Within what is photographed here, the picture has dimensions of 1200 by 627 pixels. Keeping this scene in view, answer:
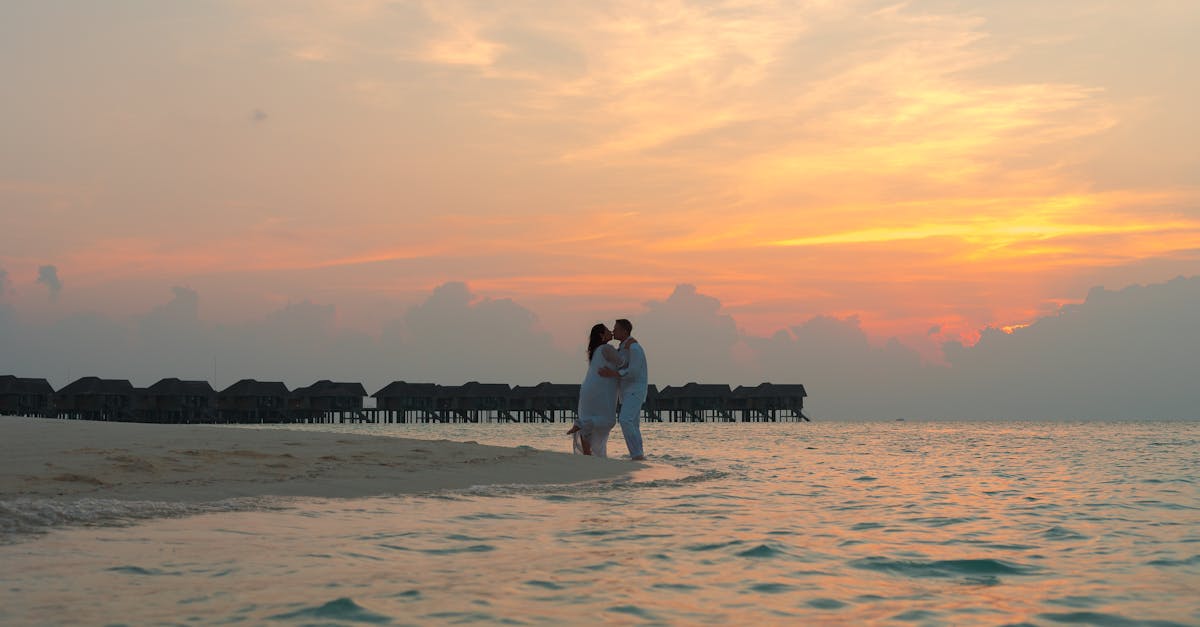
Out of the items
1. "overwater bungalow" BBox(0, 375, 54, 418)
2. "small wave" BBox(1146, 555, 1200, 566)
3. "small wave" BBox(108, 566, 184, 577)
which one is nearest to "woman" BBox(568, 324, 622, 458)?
"small wave" BBox(1146, 555, 1200, 566)

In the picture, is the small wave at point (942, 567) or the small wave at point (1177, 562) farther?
the small wave at point (1177, 562)

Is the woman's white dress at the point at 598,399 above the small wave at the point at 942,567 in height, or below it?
above

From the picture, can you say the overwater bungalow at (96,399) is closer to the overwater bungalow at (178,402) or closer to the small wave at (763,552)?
the overwater bungalow at (178,402)

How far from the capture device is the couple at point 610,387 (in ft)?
47.1

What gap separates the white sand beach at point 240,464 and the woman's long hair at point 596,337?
1.69 m

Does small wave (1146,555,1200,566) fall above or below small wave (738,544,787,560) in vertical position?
below

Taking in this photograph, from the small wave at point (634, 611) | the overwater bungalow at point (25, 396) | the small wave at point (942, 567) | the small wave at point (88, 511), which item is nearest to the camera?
the small wave at point (634, 611)

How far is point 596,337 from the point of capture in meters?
14.6

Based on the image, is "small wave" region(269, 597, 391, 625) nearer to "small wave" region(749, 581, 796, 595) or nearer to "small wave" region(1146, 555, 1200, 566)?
"small wave" region(749, 581, 796, 595)

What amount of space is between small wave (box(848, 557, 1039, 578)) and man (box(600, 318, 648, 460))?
8399mm

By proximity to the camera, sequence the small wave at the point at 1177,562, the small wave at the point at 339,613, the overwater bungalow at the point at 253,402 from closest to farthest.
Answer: the small wave at the point at 339,613
the small wave at the point at 1177,562
the overwater bungalow at the point at 253,402

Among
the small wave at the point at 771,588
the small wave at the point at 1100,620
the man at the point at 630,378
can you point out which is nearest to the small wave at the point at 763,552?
the small wave at the point at 771,588

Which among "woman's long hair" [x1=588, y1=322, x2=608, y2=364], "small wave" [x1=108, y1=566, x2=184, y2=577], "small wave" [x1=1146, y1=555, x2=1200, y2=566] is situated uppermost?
"woman's long hair" [x1=588, y1=322, x2=608, y2=364]

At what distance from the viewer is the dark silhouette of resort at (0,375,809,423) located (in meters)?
77.6
